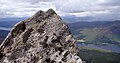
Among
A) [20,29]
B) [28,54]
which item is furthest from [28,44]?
[20,29]

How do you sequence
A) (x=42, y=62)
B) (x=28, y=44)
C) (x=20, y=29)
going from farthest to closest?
(x=20, y=29) < (x=28, y=44) < (x=42, y=62)

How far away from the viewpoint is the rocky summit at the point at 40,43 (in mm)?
17462

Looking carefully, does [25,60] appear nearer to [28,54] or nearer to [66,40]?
[28,54]

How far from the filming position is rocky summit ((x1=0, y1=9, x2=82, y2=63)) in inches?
688

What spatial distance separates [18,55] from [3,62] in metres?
1.30

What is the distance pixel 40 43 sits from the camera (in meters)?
18.4

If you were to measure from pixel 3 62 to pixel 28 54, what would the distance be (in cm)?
207

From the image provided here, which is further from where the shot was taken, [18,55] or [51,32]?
[51,32]

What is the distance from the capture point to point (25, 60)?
17391 mm

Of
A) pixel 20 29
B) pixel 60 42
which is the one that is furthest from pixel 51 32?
pixel 20 29

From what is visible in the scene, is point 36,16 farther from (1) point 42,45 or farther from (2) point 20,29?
(1) point 42,45

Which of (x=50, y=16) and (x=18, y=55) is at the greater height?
(x=50, y=16)

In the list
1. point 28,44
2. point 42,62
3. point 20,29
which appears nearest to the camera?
point 42,62

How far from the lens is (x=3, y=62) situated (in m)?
18.1
